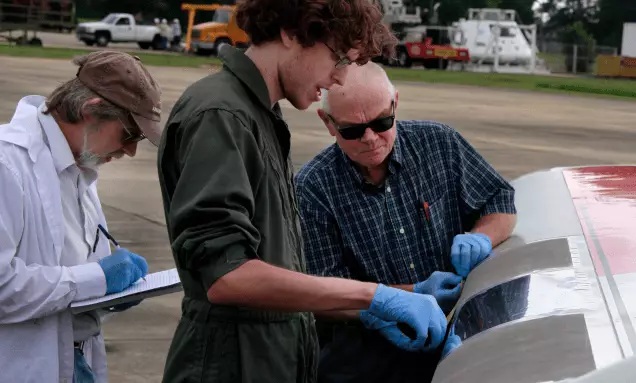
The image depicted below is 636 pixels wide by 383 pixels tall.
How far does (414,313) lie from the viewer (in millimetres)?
2377

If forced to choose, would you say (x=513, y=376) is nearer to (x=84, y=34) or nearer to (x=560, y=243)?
(x=560, y=243)

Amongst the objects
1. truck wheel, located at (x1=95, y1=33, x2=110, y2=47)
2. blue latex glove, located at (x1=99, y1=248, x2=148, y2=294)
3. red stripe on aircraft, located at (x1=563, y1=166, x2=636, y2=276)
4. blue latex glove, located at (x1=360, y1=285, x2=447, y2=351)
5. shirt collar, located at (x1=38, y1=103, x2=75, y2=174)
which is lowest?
truck wheel, located at (x1=95, y1=33, x2=110, y2=47)

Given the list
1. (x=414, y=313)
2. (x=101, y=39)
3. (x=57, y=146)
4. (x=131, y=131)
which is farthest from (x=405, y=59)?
Result: (x=414, y=313)

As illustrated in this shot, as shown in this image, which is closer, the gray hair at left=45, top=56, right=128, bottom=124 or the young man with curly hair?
the young man with curly hair

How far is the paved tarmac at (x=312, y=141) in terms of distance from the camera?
598 cm

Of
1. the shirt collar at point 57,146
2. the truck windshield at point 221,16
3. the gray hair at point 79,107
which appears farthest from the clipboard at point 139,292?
the truck windshield at point 221,16

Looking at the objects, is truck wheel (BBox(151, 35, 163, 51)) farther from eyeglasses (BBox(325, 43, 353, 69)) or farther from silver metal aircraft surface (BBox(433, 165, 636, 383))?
eyeglasses (BBox(325, 43, 353, 69))

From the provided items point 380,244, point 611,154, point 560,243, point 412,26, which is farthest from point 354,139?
point 412,26

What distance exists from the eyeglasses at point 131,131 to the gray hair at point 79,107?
0.07 ft

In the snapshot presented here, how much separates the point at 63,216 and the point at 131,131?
1.02ft

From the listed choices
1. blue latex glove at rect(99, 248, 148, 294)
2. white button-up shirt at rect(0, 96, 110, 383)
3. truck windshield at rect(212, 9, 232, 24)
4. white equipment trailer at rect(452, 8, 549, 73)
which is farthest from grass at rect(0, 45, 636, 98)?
white button-up shirt at rect(0, 96, 110, 383)

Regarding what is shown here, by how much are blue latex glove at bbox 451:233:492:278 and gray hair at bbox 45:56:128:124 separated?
3.28 feet

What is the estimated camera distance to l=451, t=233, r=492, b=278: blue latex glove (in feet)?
9.29

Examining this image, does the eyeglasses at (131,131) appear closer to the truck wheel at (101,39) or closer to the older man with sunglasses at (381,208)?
the older man with sunglasses at (381,208)
